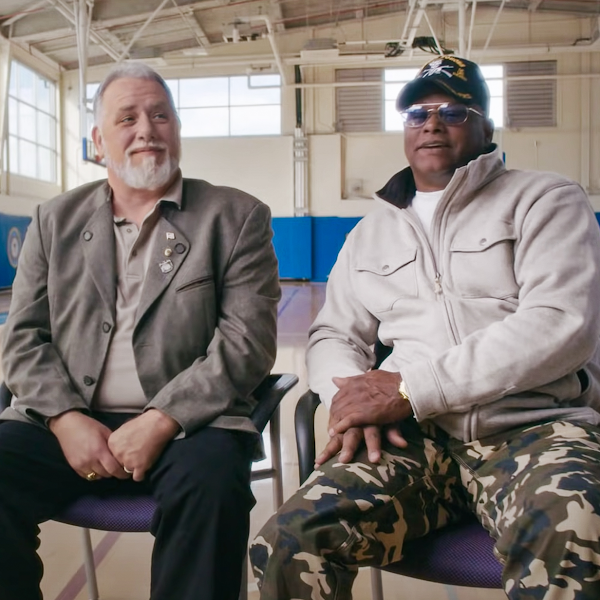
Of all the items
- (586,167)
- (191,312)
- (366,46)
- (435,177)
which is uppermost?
(366,46)

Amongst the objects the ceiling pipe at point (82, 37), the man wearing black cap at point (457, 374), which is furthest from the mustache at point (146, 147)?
the ceiling pipe at point (82, 37)

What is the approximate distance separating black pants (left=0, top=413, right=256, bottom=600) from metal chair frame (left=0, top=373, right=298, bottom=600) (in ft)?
0.10

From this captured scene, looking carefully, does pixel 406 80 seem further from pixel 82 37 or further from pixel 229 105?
pixel 82 37

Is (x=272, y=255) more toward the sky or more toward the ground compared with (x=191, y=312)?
more toward the sky

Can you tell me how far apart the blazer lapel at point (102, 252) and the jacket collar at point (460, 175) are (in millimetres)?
675

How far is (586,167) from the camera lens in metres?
13.1

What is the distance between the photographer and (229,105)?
13711 mm

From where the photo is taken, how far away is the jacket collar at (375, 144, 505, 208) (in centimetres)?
149

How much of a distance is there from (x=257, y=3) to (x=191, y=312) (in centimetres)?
1150

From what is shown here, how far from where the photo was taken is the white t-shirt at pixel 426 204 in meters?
1.61

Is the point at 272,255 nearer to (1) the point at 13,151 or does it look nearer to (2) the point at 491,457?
(2) the point at 491,457

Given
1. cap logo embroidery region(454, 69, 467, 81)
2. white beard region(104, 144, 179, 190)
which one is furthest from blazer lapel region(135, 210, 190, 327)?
cap logo embroidery region(454, 69, 467, 81)

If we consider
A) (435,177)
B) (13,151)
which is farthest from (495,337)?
(13,151)

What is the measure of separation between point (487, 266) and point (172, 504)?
825 mm
